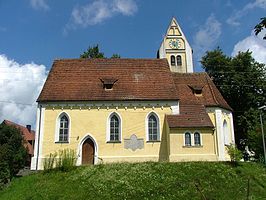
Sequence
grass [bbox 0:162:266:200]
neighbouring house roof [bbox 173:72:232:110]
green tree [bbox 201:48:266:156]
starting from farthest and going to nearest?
green tree [bbox 201:48:266:156] < neighbouring house roof [bbox 173:72:232:110] < grass [bbox 0:162:266:200]

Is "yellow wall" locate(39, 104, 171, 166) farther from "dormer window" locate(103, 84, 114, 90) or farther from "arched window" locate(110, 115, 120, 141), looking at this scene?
"dormer window" locate(103, 84, 114, 90)

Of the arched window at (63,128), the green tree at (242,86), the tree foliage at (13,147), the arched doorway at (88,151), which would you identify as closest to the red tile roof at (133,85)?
the arched window at (63,128)

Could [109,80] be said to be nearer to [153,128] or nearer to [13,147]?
[153,128]

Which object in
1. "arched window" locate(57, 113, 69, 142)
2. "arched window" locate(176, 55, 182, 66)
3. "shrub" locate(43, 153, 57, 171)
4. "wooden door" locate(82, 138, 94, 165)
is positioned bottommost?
"shrub" locate(43, 153, 57, 171)

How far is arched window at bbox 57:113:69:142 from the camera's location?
27.7 meters

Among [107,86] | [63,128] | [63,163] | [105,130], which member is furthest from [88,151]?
[107,86]

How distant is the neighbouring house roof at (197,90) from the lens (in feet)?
98.4

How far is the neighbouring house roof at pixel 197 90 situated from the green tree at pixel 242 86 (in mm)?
8289

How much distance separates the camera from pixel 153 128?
28.2 m

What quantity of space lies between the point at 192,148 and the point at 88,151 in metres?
8.95

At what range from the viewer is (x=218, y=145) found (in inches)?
1102

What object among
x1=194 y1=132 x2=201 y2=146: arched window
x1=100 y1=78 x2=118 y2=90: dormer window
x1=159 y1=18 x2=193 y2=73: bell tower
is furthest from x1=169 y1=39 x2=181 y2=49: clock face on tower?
x1=194 y1=132 x2=201 y2=146: arched window

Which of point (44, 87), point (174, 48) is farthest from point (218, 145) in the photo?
point (174, 48)

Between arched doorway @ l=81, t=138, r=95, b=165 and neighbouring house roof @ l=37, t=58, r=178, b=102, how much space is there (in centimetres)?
385
